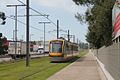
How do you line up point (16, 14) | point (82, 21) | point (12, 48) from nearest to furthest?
point (82, 21) → point (16, 14) → point (12, 48)

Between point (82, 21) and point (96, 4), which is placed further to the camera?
point (82, 21)

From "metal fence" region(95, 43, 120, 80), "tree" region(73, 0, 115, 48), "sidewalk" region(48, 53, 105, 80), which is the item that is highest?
"tree" region(73, 0, 115, 48)

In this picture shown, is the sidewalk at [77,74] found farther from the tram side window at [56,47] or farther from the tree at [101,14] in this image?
the tram side window at [56,47]

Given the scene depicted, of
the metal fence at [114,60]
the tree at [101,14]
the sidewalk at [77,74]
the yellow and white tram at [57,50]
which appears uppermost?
the tree at [101,14]

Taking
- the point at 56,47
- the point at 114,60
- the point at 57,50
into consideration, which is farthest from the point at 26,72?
the point at 56,47

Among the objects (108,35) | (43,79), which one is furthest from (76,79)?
(108,35)

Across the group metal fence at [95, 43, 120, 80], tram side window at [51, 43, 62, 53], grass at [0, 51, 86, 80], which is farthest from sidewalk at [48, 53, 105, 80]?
tram side window at [51, 43, 62, 53]

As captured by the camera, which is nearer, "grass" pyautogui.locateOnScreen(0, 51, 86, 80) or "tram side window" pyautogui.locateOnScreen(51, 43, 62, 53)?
"grass" pyautogui.locateOnScreen(0, 51, 86, 80)

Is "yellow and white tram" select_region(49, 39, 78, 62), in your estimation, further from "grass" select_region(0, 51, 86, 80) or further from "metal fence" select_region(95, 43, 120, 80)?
"metal fence" select_region(95, 43, 120, 80)

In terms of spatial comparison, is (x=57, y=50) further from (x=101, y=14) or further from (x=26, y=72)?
(x=101, y=14)

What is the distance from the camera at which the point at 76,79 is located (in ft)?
77.2

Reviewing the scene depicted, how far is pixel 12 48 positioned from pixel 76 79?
54367mm

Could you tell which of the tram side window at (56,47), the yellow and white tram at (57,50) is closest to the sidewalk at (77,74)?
the yellow and white tram at (57,50)

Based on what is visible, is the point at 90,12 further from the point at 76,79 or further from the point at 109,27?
the point at 76,79
